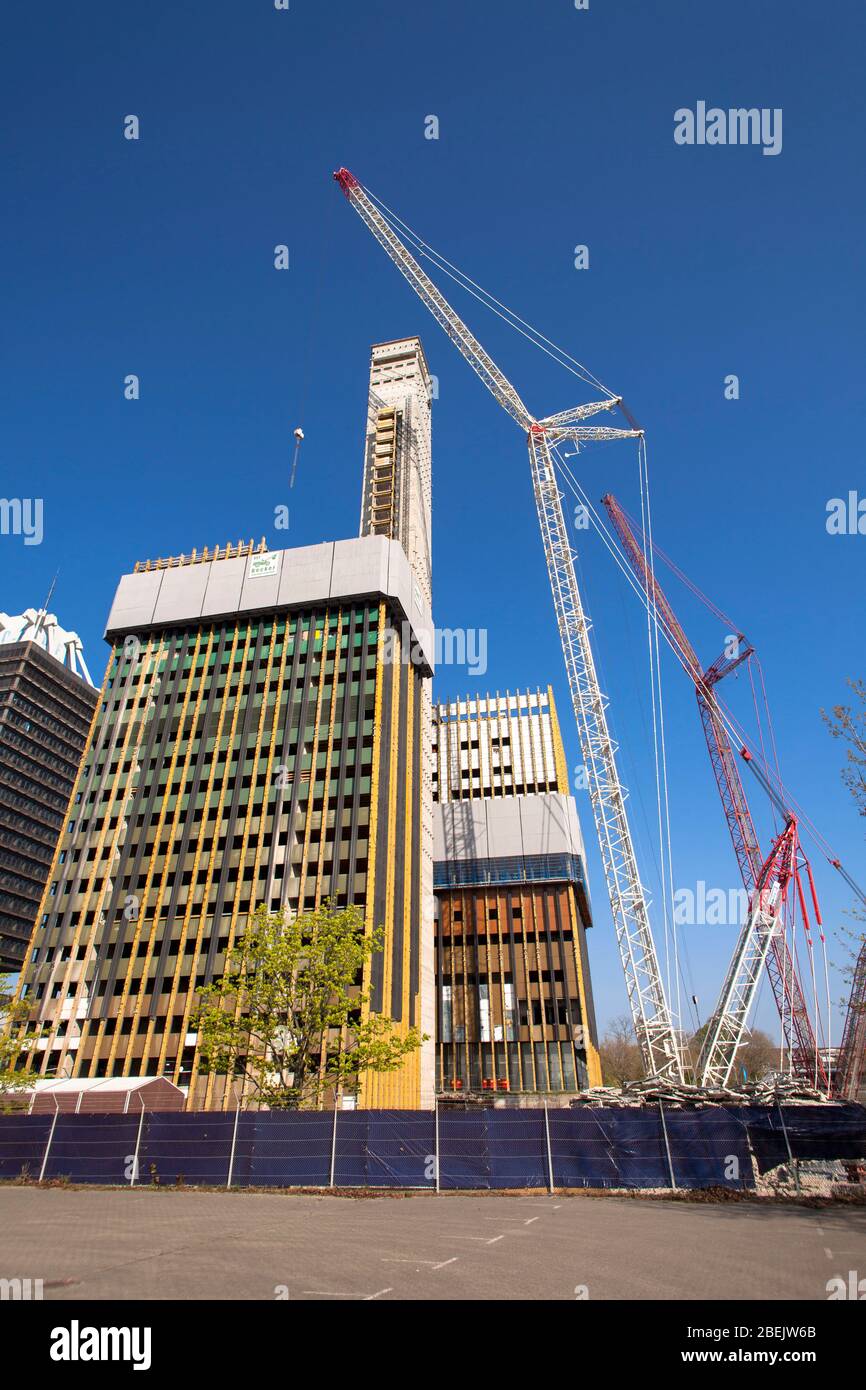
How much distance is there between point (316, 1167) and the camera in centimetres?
2770

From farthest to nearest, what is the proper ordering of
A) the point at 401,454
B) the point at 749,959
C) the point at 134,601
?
the point at 401,454
the point at 134,601
the point at 749,959

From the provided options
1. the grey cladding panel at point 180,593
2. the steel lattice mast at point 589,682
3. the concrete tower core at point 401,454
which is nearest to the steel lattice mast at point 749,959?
the steel lattice mast at point 589,682

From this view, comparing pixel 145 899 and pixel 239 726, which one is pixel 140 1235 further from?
pixel 239 726

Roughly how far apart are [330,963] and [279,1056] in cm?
571

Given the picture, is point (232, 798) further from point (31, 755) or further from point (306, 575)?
point (31, 755)

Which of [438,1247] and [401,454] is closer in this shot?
[438,1247]

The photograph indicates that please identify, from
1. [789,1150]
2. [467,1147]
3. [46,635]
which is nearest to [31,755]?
[46,635]

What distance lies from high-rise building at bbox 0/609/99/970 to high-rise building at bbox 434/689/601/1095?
76.6 m

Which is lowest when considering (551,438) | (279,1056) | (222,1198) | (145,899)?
(222,1198)

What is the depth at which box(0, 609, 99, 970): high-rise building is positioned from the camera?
132 m

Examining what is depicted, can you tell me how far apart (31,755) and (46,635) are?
101 ft

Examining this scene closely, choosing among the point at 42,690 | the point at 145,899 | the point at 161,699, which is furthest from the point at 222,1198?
the point at 42,690

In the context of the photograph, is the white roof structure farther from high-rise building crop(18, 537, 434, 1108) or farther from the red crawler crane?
the red crawler crane

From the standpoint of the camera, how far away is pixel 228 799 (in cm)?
8094
